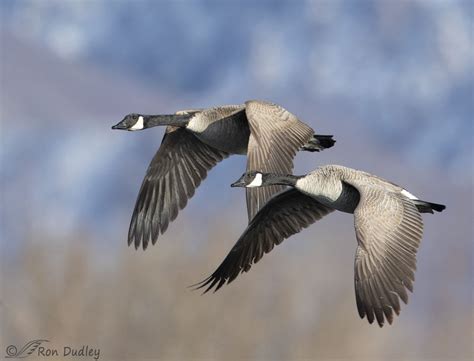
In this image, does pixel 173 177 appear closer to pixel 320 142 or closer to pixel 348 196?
pixel 320 142

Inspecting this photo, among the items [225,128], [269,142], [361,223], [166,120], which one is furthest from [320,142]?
[361,223]

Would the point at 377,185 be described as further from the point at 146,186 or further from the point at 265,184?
the point at 146,186

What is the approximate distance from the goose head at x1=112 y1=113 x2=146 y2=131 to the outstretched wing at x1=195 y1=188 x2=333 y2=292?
1972 mm

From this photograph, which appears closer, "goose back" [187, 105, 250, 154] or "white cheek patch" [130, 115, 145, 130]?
→ "goose back" [187, 105, 250, 154]

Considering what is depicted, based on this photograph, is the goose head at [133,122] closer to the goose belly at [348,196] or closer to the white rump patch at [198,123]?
the white rump patch at [198,123]

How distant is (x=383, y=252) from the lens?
7.46 m

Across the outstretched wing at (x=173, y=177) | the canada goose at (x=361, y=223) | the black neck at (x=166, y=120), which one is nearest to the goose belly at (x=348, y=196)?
the canada goose at (x=361, y=223)

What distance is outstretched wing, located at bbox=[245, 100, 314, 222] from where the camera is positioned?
9.24 metres

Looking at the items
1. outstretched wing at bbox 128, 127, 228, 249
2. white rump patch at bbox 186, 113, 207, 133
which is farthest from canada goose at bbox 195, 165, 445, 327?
outstretched wing at bbox 128, 127, 228, 249

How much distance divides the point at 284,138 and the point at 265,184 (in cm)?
73

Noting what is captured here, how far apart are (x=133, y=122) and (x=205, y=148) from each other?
81 centimetres

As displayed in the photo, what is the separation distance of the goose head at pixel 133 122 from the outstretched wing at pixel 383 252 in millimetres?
3117

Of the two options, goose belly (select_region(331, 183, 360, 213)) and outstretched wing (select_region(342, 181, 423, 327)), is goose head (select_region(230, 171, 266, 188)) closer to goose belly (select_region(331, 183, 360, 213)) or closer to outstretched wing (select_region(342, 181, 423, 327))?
goose belly (select_region(331, 183, 360, 213))

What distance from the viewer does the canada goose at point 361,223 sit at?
7.29 meters
